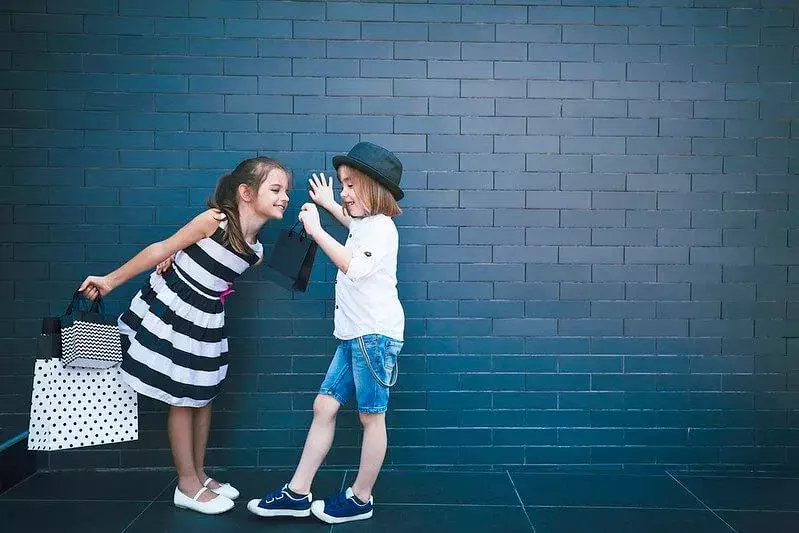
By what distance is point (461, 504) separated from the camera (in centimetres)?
401

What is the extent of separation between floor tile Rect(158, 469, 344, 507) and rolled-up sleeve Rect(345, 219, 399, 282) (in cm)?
143

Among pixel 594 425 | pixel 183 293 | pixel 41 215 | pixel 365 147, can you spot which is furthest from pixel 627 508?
pixel 41 215

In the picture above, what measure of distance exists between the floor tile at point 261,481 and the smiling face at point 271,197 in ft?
5.24

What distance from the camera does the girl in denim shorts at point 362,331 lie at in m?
3.64

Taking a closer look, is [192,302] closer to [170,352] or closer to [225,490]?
[170,352]

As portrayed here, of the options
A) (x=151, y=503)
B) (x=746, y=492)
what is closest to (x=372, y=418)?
(x=151, y=503)

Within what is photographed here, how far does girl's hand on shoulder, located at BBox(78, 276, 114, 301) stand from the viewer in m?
3.79

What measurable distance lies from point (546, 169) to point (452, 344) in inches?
49.0

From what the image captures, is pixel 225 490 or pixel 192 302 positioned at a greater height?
pixel 192 302

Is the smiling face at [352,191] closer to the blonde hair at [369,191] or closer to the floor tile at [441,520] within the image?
the blonde hair at [369,191]

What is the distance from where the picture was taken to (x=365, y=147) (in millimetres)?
3672

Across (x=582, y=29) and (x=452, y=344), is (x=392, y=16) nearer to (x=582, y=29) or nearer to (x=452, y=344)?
(x=582, y=29)

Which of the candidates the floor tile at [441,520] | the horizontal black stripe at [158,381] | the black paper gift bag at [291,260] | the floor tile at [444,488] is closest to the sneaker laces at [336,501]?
the floor tile at [441,520]

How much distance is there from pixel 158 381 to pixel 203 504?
2.31 feet
